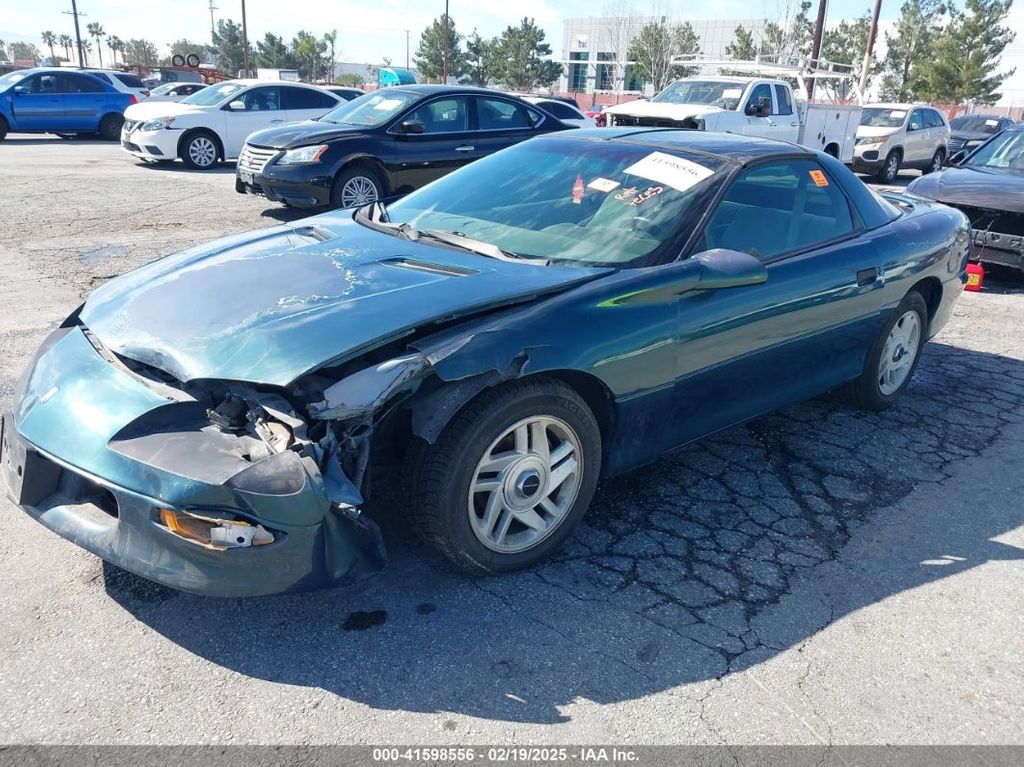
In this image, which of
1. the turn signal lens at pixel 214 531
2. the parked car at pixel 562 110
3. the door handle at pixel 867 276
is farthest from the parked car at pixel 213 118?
the turn signal lens at pixel 214 531

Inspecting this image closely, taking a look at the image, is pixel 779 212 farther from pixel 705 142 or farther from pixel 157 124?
pixel 157 124

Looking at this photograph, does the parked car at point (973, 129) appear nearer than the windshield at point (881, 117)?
No

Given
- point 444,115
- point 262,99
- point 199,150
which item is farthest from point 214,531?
point 262,99

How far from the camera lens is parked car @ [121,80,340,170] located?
1379 centimetres

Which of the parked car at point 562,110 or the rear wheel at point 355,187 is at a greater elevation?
the parked car at point 562,110

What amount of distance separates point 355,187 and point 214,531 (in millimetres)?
7767


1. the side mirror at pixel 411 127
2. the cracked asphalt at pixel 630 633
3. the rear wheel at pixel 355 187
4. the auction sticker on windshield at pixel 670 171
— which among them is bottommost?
the cracked asphalt at pixel 630 633

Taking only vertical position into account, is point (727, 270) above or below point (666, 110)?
below

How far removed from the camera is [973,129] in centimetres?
2186

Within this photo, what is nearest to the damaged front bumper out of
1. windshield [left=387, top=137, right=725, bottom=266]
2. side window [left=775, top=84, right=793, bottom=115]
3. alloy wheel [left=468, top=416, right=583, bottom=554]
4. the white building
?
alloy wheel [left=468, top=416, right=583, bottom=554]

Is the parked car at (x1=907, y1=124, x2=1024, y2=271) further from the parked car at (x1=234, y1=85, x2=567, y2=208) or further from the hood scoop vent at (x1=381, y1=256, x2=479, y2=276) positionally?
the hood scoop vent at (x1=381, y1=256, x2=479, y2=276)

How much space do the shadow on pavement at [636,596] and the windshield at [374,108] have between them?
7.17 metres

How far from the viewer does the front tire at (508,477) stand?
2695 mm

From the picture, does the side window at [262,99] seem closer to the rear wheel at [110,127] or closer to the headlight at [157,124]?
the headlight at [157,124]
